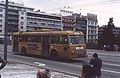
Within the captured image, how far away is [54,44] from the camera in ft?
98.6

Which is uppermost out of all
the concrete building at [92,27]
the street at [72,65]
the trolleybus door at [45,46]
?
the concrete building at [92,27]

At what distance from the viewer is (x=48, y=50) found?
31.1 metres

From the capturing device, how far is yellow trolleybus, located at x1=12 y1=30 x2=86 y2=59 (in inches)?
1122

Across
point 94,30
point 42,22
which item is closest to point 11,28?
point 42,22

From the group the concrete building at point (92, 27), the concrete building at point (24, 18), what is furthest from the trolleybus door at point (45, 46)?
the concrete building at point (92, 27)

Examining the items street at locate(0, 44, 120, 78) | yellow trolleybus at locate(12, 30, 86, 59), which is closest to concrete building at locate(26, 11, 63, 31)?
yellow trolleybus at locate(12, 30, 86, 59)

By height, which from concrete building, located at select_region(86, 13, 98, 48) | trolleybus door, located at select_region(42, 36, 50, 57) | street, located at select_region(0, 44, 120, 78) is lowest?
street, located at select_region(0, 44, 120, 78)

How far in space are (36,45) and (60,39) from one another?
4172mm

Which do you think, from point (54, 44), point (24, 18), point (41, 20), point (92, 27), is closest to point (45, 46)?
point (54, 44)

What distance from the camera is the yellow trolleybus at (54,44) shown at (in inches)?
1122

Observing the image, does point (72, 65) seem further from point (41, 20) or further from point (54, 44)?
point (41, 20)

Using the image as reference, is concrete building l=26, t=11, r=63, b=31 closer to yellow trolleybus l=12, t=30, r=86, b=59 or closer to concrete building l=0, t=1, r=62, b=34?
concrete building l=0, t=1, r=62, b=34

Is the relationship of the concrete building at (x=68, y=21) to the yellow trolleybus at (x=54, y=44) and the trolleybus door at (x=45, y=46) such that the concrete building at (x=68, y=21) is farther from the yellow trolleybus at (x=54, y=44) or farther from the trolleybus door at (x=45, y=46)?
the trolleybus door at (x=45, y=46)

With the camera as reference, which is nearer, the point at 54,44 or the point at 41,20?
the point at 54,44
